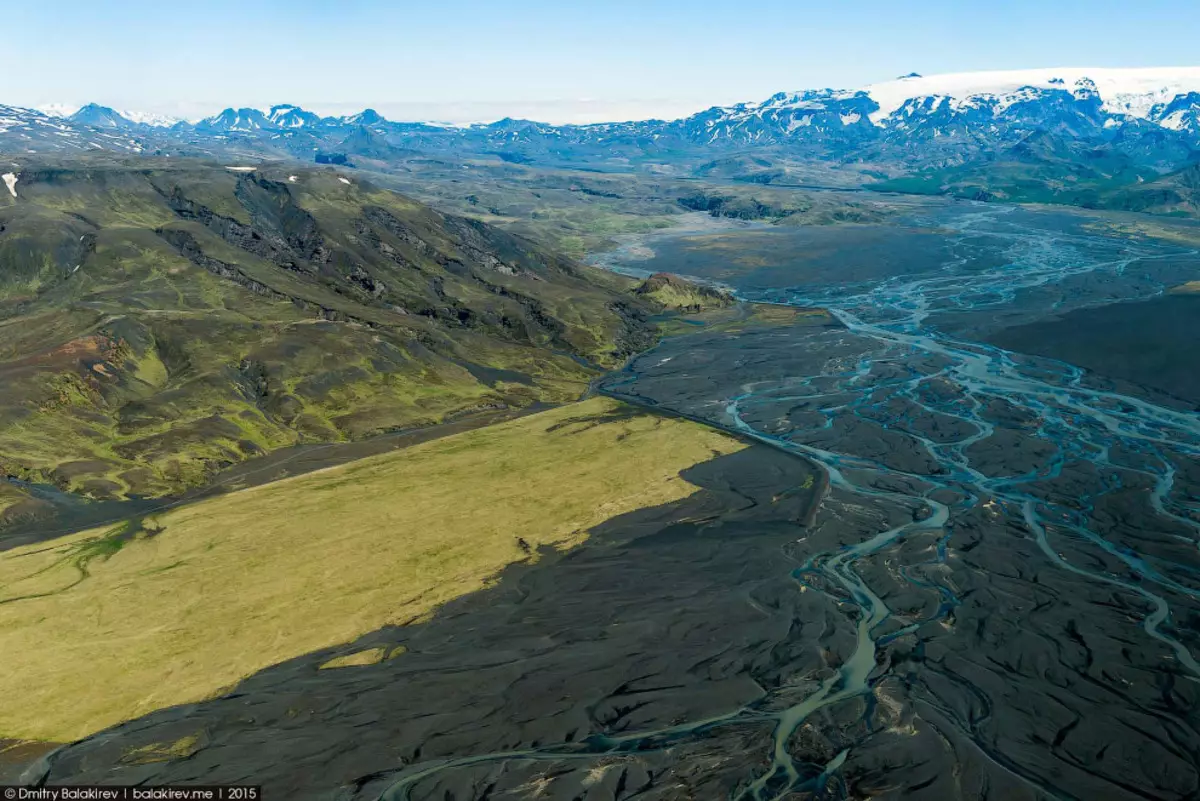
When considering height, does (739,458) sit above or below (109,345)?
below

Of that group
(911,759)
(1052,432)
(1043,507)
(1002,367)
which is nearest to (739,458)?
(1043,507)

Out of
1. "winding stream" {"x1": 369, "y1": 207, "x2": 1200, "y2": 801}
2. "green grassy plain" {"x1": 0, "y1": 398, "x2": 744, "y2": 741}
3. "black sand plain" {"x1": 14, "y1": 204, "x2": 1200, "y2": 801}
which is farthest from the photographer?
"green grassy plain" {"x1": 0, "y1": 398, "x2": 744, "y2": 741}

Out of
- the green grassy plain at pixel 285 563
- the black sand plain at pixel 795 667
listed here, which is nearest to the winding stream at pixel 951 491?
the black sand plain at pixel 795 667

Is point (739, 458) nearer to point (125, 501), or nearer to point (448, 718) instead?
point (448, 718)

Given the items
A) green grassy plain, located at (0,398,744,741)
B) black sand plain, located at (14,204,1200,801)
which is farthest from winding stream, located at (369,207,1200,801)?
green grassy plain, located at (0,398,744,741)

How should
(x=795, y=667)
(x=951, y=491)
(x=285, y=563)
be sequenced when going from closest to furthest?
(x=795, y=667), (x=285, y=563), (x=951, y=491)

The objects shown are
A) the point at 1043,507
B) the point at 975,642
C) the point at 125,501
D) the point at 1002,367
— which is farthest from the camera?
the point at 1002,367

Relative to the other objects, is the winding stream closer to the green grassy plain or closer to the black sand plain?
the black sand plain

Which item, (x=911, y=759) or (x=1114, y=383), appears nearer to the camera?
(x=911, y=759)

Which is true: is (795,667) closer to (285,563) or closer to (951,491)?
(951,491)

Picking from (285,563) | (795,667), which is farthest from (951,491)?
→ (285,563)

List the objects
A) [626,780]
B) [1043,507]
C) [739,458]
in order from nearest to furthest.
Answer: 1. [626,780]
2. [1043,507]
3. [739,458]
